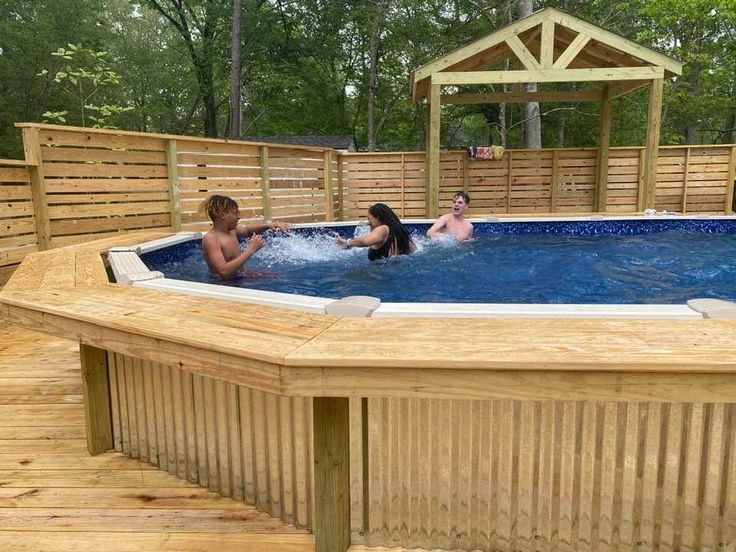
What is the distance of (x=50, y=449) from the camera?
2.13m

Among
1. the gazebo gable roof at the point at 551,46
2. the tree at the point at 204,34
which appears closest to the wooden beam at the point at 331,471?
the gazebo gable roof at the point at 551,46

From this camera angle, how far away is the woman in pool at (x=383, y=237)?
4.79 meters

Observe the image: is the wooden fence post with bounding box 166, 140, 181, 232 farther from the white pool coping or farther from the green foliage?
the white pool coping

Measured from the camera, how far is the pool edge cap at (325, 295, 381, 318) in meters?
1.61

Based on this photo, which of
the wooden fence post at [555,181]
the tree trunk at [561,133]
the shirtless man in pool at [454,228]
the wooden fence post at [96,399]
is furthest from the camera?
the tree trunk at [561,133]

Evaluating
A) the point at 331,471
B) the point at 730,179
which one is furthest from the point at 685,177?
the point at 331,471

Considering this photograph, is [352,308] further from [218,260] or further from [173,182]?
[173,182]

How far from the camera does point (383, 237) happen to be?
487 centimetres

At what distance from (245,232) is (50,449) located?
2.81 metres

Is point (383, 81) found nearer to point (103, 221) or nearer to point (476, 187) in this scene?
point (476, 187)

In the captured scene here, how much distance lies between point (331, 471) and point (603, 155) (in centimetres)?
995

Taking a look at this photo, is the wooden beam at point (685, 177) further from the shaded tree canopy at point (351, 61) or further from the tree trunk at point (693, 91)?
A: the tree trunk at point (693, 91)

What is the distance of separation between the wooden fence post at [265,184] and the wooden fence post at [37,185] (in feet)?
11.2

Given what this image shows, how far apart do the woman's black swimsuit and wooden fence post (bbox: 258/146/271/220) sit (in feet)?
10.7
